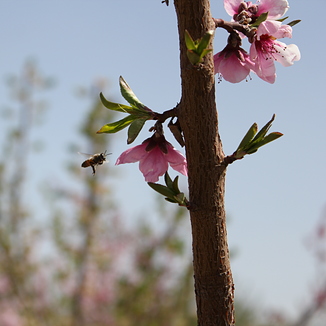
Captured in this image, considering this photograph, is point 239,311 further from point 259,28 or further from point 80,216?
point 259,28

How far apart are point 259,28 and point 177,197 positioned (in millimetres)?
224

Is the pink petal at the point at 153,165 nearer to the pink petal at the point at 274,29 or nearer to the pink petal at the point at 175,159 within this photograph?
the pink petal at the point at 175,159

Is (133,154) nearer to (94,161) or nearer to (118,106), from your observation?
(118,106)

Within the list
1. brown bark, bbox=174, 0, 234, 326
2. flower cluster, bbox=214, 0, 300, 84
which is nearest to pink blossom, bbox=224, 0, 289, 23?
flower cluster, bbox=214, 0, 300, 84

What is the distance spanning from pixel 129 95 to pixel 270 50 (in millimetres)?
203

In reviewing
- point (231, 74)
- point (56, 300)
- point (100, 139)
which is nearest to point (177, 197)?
point (231, 74)

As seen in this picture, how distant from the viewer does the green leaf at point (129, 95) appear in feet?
1.72

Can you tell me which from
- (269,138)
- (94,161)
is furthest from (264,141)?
(94,161)

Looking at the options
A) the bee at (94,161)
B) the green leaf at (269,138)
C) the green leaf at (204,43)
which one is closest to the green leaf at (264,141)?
the green leaf at (269,138)

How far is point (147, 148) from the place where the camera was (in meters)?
0.56

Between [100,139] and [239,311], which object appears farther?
[239,311]

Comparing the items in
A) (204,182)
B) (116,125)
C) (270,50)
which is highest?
(270,50)

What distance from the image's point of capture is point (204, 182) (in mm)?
467

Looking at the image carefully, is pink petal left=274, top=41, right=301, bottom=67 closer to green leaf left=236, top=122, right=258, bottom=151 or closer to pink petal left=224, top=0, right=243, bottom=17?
pink petal left=224, top=0, right=243, bottom=17
